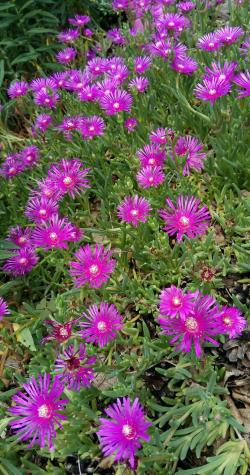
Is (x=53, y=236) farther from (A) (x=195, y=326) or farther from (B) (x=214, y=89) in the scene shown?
(B) (x=214, y=89)

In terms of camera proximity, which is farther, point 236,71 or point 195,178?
point 236,71

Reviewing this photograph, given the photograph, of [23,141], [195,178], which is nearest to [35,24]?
[23,141]

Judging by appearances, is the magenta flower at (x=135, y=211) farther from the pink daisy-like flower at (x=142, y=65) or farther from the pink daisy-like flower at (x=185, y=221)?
the pink daisy-like flower at (x=142, y=65)

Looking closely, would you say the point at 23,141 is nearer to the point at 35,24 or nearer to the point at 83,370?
the point at 35,24

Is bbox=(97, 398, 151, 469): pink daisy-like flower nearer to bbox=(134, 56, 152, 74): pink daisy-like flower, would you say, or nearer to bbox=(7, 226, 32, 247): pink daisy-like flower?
bbox=(7, 226, 32, 247): pink daisy-like flower

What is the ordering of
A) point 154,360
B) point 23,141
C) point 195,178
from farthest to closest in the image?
point 23,141 → point 195,178 → point 154,360

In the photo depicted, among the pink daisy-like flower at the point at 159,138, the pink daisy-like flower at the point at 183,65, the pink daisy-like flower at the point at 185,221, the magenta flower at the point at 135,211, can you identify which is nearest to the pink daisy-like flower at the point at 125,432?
the pink daisy-like flower at the point at 185,221

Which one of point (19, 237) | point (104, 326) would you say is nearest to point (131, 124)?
point (19, 237)
